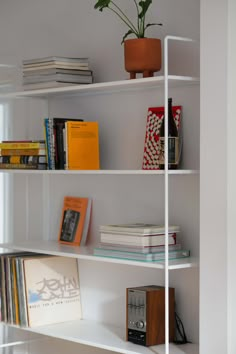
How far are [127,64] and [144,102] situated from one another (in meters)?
0.28

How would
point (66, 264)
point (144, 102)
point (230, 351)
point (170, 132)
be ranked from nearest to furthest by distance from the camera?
point (230, 351), point (170, 132), point (144, 102), point (66, 264)

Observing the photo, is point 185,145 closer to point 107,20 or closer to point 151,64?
point 151,64

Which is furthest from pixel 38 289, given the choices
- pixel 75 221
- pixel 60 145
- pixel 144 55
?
pixel 144 55

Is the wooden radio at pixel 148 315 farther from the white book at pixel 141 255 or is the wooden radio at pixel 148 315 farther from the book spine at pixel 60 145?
the book spine at pixel 60 145

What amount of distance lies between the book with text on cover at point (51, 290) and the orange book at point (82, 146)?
19.5 inches

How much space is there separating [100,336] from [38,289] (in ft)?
1.33

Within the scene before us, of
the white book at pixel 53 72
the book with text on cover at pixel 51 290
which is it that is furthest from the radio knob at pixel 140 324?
the white book at pixel 53 72

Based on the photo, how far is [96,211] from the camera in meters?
3.36

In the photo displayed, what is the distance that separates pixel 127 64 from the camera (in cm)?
288

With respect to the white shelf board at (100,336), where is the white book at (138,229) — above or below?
above

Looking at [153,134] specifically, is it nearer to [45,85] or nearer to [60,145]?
[60,145]

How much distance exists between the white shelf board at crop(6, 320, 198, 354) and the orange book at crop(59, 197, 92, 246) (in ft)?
1.19

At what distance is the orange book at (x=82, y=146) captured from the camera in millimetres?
3111

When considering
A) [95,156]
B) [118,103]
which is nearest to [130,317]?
[95,156]
